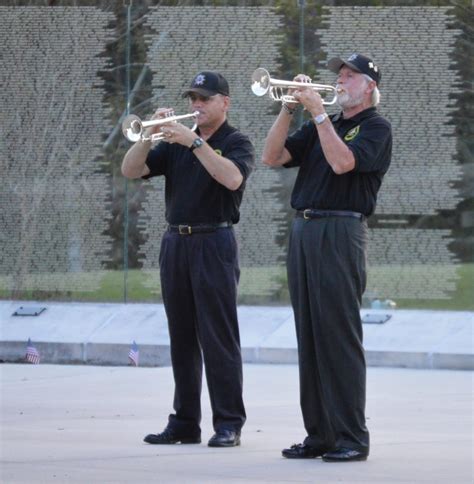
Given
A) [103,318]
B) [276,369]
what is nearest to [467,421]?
[276,369]

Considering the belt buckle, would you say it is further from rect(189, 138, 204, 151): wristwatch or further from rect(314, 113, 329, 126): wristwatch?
rect(314, 113, 329, 126): wristwatch

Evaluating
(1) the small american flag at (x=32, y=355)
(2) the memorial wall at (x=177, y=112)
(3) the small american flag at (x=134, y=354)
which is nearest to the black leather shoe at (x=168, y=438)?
(3) the small american flag at (x=134, y=354)

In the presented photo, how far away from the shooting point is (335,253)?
6992 millimetres

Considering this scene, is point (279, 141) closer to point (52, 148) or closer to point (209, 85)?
point (209, 85)

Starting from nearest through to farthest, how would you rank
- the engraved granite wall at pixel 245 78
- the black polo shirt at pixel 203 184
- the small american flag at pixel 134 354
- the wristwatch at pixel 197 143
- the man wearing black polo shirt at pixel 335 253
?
the man wearing black polo shirt at pixel 335 253
the wristwatch at pixel 197 143
the black polo shirt at pixel 203 184
the small american flag at pixel 134 354
the engraved granite wall at pixel 245 78

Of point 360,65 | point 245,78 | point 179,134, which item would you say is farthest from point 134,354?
point 360,65

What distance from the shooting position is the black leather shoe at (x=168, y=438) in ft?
25.2

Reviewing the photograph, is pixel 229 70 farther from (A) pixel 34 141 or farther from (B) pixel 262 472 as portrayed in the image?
(B) pixel 262 472

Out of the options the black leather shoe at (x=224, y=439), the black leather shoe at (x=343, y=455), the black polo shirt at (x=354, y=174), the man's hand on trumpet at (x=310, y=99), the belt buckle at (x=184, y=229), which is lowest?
the black leather shoe at (x=224, y=439)

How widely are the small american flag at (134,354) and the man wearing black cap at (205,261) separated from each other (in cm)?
449

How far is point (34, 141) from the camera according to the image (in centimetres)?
1382

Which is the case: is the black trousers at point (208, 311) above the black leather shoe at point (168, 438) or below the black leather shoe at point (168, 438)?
above

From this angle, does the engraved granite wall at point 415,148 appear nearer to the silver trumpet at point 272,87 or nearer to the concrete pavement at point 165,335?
the concrete pavement at point 165,335

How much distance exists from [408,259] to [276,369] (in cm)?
173
